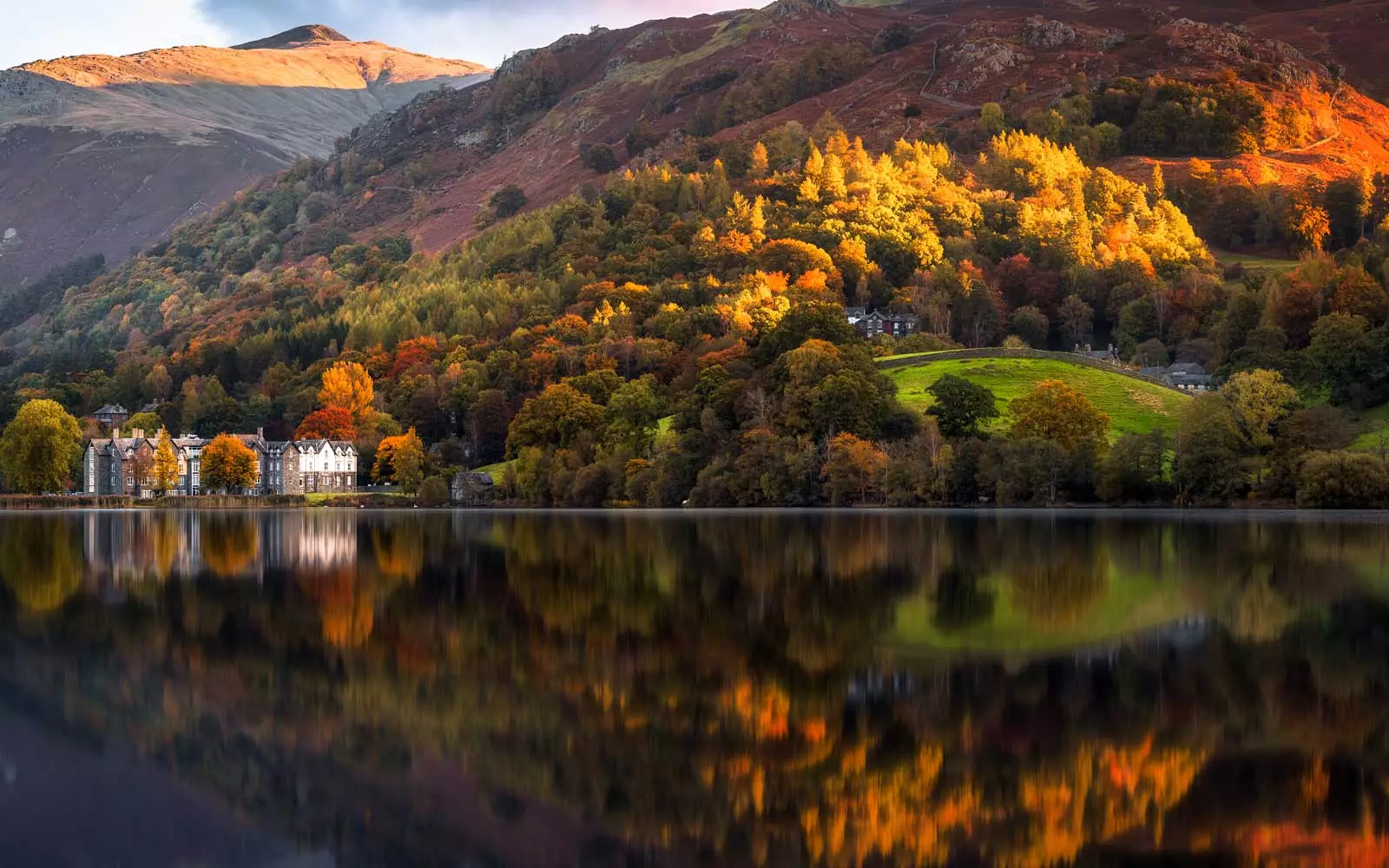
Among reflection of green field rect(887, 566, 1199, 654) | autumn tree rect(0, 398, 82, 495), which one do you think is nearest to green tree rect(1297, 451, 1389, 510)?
reflection of green field rect(887, 566, 1199, 654)

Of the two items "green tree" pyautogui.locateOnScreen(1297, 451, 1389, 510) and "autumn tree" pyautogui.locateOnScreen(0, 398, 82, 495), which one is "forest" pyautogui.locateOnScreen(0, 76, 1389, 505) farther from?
"autumn tree" pyautogui.locateOnScreen(0, 398, 82, 495)

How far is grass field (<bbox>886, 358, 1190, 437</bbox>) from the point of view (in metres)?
86.4

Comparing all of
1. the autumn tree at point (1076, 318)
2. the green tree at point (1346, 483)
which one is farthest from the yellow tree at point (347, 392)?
the green tree at point (1346, 483)

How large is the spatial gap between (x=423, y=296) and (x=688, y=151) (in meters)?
48.7

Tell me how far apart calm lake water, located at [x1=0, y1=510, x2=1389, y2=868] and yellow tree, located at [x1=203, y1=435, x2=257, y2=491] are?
8765cm

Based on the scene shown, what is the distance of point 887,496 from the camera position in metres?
77.0

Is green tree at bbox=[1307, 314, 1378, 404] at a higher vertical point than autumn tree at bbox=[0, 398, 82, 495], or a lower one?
higher

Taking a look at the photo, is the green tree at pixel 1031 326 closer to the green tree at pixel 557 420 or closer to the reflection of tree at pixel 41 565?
the green tree at pixel 557 420

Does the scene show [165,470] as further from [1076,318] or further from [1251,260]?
[1251,260]

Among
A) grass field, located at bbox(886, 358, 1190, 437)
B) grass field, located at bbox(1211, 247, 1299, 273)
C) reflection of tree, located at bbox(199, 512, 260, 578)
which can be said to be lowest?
reflection of tree, located at bbox(199, 512, 260, 578)

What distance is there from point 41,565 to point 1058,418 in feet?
181

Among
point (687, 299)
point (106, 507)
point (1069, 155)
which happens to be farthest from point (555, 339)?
point (1069, 155)

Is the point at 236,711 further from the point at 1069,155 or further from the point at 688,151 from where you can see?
the point at 688,151

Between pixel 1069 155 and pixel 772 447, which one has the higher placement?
pixel 1069 155
